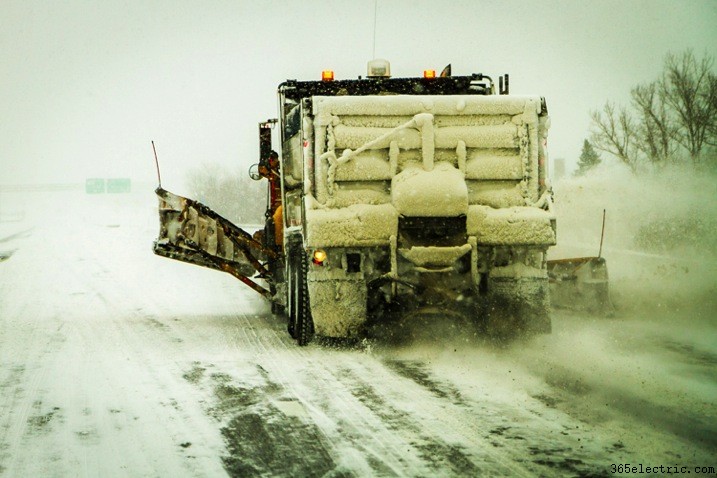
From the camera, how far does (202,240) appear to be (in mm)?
10297

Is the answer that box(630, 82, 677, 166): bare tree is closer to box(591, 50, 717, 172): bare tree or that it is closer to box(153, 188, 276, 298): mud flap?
box(591, 50, 717, 172): bare tree

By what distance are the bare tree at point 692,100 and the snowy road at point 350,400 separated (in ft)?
61.7

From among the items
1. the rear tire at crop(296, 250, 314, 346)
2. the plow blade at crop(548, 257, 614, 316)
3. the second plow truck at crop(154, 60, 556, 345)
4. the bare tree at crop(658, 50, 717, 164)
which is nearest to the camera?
the second plow truck at crop(154, 60, 556, 345)

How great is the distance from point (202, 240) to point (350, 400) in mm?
5124

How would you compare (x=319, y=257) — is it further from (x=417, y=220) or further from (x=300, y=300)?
(x=417, y=220)

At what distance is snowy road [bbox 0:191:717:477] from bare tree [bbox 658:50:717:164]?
1879 cm

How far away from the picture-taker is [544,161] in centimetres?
764

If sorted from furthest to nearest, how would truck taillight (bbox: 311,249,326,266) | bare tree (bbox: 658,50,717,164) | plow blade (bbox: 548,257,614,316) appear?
bare tree (bbox: 658,50,717,164) < plow blade (bbox: 548,257,614,316) < truck taillight (bbox: 311,249,326,266)

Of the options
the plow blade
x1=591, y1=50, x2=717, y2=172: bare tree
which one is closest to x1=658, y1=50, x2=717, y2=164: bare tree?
x1=591, y1=50, x2=717, y2=172: bare tree

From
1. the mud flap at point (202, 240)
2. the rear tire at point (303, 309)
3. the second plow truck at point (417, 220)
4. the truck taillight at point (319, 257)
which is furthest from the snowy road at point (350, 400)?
the truck taillight at point (319, 257)

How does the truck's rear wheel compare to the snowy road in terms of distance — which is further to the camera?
the truck's rear wheel

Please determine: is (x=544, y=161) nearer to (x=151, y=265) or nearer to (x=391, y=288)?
(x=391, y=288)

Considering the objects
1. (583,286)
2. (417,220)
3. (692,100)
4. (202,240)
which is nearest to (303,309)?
(417,220)

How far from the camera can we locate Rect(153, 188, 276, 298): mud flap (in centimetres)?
1022
